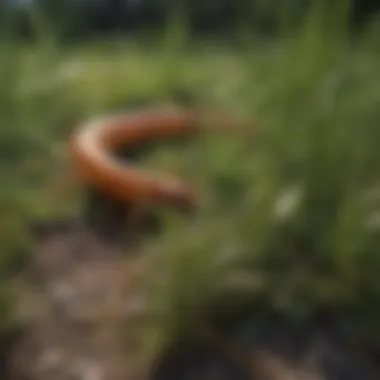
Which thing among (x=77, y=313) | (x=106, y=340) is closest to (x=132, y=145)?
(x=77, y=313)

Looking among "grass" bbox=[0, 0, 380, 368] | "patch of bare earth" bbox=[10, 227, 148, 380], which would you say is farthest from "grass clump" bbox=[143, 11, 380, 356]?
"patch of bare earth" bbox=[10, 227, 148, 380]

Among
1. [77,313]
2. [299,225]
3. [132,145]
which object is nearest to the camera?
[299,225]

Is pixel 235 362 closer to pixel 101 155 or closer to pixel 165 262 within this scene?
pixel 165 262

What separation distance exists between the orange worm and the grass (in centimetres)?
7

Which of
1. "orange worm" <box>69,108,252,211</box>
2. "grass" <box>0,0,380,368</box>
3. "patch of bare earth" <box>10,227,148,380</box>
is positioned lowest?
"orange worm" <box>69,108,252,211</box>

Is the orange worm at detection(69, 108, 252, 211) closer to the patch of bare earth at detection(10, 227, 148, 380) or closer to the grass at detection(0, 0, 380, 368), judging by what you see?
the grass at detection(0, 0, 380, 368)

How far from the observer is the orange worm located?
2.58 meters

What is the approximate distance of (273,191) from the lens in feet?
6.88

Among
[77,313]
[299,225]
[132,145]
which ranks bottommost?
[132,145]

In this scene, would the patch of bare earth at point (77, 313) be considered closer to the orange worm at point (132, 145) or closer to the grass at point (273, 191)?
the grass at point (273, 191)

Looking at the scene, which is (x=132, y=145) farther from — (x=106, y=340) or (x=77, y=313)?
(x=106, y=340)

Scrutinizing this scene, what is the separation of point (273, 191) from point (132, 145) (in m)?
1.24

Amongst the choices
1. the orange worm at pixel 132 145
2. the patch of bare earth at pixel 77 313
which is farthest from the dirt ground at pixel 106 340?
the orange worm at pixel 132 145

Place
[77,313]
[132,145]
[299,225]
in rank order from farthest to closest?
[132,145] → [77,313] → [299,225]
